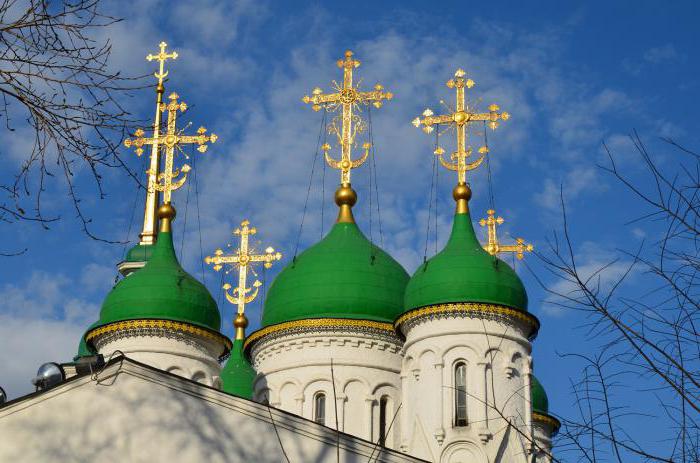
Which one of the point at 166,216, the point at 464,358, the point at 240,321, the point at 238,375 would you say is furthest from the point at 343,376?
the point at 240,321

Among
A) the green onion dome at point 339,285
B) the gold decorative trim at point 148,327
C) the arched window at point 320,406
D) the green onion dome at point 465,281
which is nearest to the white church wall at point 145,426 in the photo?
the green onion dome at point 465,281

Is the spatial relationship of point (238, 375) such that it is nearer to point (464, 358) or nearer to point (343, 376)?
point (343, 376)

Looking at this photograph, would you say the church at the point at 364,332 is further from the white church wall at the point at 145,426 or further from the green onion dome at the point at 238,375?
the white church wall at the point at 145,426

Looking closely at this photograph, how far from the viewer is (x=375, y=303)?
24.0 meters

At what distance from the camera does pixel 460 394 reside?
2166 cm

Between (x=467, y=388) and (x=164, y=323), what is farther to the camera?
(x=164, y=323)

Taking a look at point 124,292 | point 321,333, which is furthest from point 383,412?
point 124,292

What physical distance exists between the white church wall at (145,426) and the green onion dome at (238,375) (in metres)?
11.6

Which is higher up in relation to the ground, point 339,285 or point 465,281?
point 339,285

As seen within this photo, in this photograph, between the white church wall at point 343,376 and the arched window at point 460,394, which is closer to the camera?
the arched window at point 460,394

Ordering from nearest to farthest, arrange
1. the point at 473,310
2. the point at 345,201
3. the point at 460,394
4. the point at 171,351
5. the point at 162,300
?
the point at 460,394, the point at 473,310, the point at 171,351, the point at 162,300, the point at 345,201

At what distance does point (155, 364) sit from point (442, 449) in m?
5.79

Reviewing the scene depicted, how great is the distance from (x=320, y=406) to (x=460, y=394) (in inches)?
123

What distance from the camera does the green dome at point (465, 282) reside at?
22.2 metres
